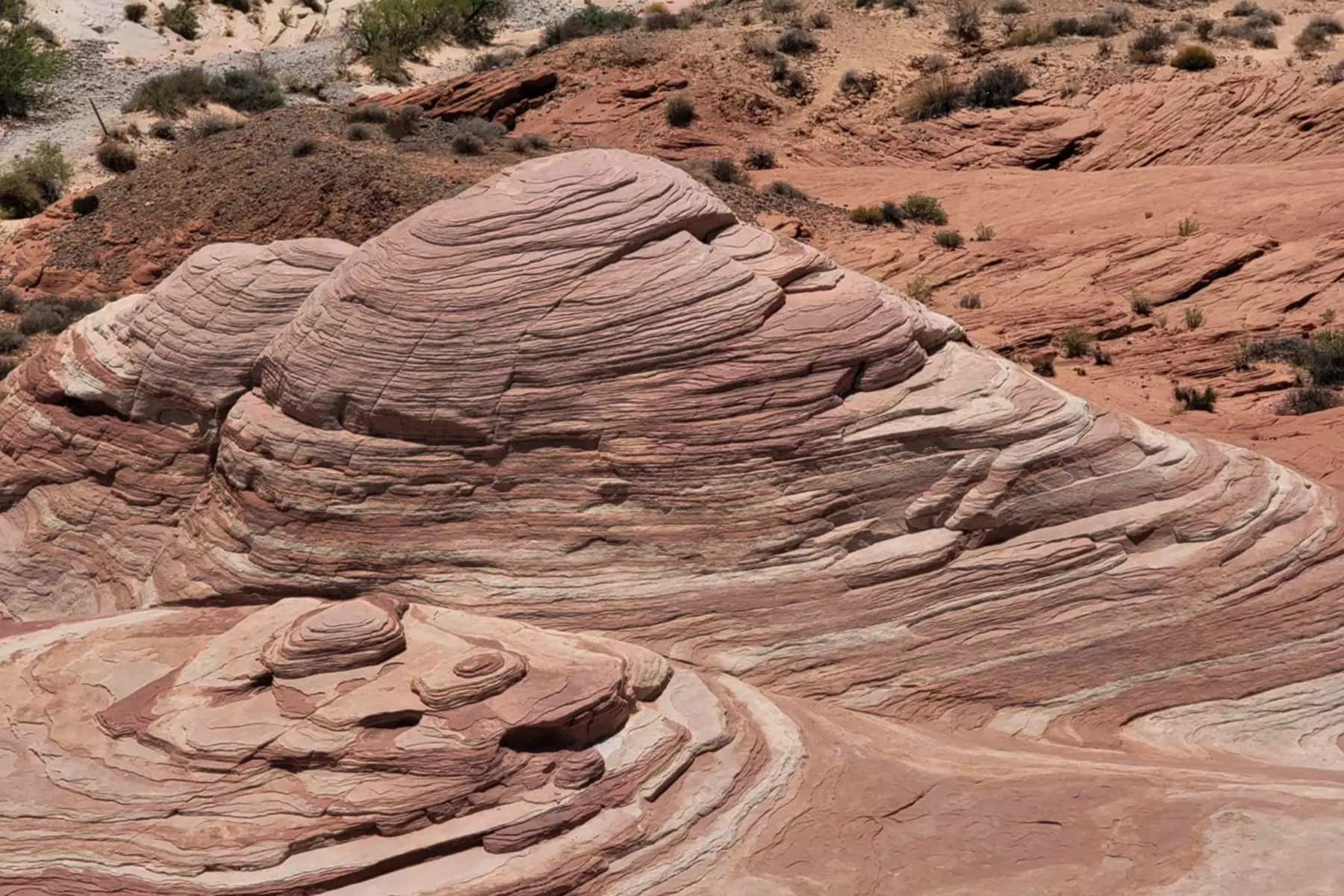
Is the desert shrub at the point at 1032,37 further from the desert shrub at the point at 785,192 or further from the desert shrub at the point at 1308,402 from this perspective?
the desert shrub at the point at 1308,402

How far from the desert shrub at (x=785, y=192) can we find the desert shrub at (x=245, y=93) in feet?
58.9

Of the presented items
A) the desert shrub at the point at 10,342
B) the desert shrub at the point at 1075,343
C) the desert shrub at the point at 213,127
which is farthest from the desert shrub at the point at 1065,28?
the desert shrub at the point at 10,342

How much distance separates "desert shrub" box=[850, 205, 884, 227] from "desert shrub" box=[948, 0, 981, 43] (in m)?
14.9

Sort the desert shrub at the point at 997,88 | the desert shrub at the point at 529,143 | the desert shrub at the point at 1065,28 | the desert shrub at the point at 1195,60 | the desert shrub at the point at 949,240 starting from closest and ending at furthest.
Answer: the desert shrub at the point at 949,240 < the desert shrub at the point at 529,143 < the desert shrub at the point at 1195,60 < the desert shrub at the point at 997,88 < the desert shrub at the point at 1065,28

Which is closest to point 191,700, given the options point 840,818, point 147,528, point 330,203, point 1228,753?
point 147,528

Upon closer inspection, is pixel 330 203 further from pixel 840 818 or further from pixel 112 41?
pixel 112 41

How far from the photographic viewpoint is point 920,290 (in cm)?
2256

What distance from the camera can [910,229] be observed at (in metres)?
26.2

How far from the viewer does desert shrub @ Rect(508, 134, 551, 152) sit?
31.3m

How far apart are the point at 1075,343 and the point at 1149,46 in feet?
60.8

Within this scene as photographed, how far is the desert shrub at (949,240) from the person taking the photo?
79.5 feet

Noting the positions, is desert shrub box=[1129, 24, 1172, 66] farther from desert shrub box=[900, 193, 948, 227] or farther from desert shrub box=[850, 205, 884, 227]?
desert shrub box=[850, 205, 884, 227]

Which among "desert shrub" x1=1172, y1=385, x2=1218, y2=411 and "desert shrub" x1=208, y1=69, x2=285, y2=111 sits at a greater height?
"desert shrub" x1=208, y1=69, x2=285, y2=111

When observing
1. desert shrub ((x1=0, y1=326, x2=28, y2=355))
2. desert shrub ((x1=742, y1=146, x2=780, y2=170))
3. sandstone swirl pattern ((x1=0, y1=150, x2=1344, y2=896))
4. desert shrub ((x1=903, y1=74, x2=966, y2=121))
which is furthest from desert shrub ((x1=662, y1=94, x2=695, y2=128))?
sandstone swirl pattern ((x1=0, y1=150, x2=1344, y2=896))
